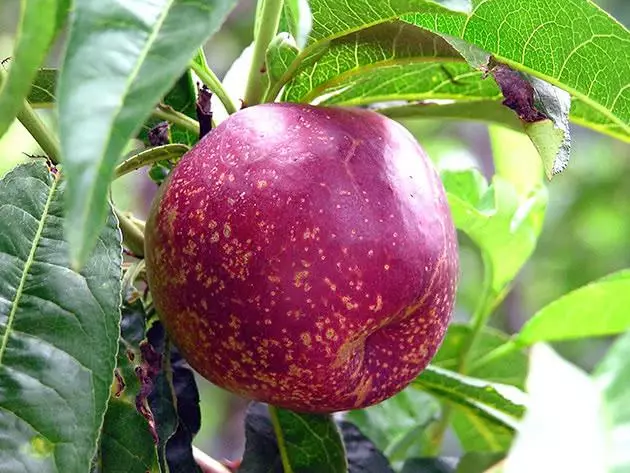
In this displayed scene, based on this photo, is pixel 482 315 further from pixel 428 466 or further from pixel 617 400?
pixel 617 400

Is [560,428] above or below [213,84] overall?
above

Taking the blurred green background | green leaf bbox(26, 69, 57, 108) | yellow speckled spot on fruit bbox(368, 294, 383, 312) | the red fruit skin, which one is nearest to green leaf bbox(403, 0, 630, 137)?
the red fruit skin

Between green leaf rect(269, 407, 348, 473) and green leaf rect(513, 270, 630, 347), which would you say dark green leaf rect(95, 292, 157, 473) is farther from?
green leaf rect(513, 270, 630, 347)

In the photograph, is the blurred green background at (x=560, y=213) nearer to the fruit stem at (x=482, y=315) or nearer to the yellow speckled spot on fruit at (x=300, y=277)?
the fruit stem at (x=482, y=315)

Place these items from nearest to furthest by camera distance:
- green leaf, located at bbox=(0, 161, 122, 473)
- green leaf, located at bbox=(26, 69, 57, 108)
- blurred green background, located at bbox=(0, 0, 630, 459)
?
green leaf, located at bbox=(0, 161, 122, 473)
green leaf, located at bbox=(26, 69, 57, 108)
blurred green background, located at bbox=(0, 0, 630, 459)

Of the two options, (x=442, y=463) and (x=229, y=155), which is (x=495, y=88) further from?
(x=442, y=463)

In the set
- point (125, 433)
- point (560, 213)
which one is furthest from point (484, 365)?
point (560, 213)
